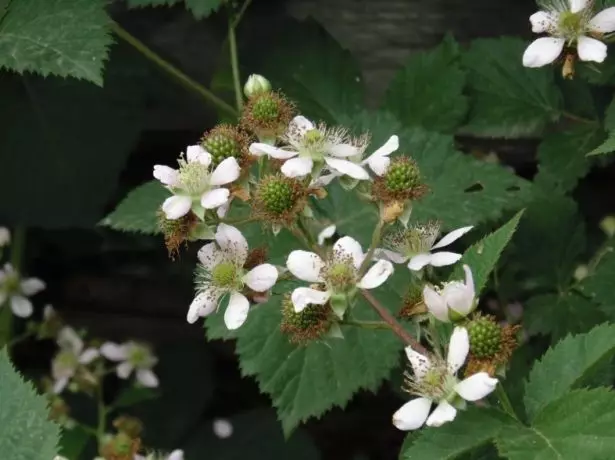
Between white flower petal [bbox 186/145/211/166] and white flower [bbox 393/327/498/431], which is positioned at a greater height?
white flower petal [bbox 186/145/211/166]

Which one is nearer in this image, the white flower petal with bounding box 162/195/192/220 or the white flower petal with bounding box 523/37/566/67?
the white flower petal with bounding box 162/195/192/220

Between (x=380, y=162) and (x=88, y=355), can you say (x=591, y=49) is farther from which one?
(x=88, y=355)

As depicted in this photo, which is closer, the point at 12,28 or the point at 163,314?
the point at 12,28

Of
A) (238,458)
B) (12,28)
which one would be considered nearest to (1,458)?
(12,28)

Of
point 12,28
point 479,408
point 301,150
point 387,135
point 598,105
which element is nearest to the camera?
point 479,408

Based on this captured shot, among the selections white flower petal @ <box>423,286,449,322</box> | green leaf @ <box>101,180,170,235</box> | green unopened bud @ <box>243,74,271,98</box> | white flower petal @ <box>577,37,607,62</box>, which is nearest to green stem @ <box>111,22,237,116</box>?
green leaf @ <box>101,180,170,235</box>

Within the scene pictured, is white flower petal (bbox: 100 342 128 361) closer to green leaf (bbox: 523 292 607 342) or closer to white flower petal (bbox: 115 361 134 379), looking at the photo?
white flower petal (bbox: 115 361 134 379)

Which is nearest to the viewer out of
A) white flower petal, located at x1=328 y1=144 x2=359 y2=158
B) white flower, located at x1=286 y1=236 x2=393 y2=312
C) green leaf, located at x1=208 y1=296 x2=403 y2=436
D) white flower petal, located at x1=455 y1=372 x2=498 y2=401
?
white flower petal, located at x1=455 y1=372 x2=498 y2=401

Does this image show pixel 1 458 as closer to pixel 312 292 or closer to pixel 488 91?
pixel 312 292
